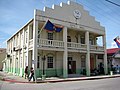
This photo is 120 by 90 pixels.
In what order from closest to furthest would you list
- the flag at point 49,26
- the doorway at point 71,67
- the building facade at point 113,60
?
the flag at point 49,26, the doorway at point 71,67, the building facade at point 113,60

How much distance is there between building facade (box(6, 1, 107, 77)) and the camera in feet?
77.7

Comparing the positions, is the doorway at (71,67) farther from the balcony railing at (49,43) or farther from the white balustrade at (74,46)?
the balcony railing at (49,43)

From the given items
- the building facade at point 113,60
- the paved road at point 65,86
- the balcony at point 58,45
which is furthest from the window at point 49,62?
the building facade at point 113,60

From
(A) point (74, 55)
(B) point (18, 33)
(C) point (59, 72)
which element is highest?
(B) point (18, 33)

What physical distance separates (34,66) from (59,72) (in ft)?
19.4

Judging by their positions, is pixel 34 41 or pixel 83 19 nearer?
pixel 34 41

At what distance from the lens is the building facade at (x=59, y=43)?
23.7 m

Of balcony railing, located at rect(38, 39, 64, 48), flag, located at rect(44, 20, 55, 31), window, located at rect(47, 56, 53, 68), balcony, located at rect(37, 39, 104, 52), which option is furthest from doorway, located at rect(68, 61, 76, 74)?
flag, located at rect(44, 20, 55, 31)

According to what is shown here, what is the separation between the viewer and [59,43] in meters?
25.3

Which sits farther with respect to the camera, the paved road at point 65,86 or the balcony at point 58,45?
the balcony at point 58,45

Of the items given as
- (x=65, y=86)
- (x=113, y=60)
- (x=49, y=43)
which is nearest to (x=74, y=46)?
(x=49, y=43)

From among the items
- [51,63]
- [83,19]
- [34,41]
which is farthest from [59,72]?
[83,19]

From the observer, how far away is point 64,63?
83.6 feet

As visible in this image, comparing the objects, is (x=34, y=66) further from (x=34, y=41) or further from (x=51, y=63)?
(x=51, y=63)
